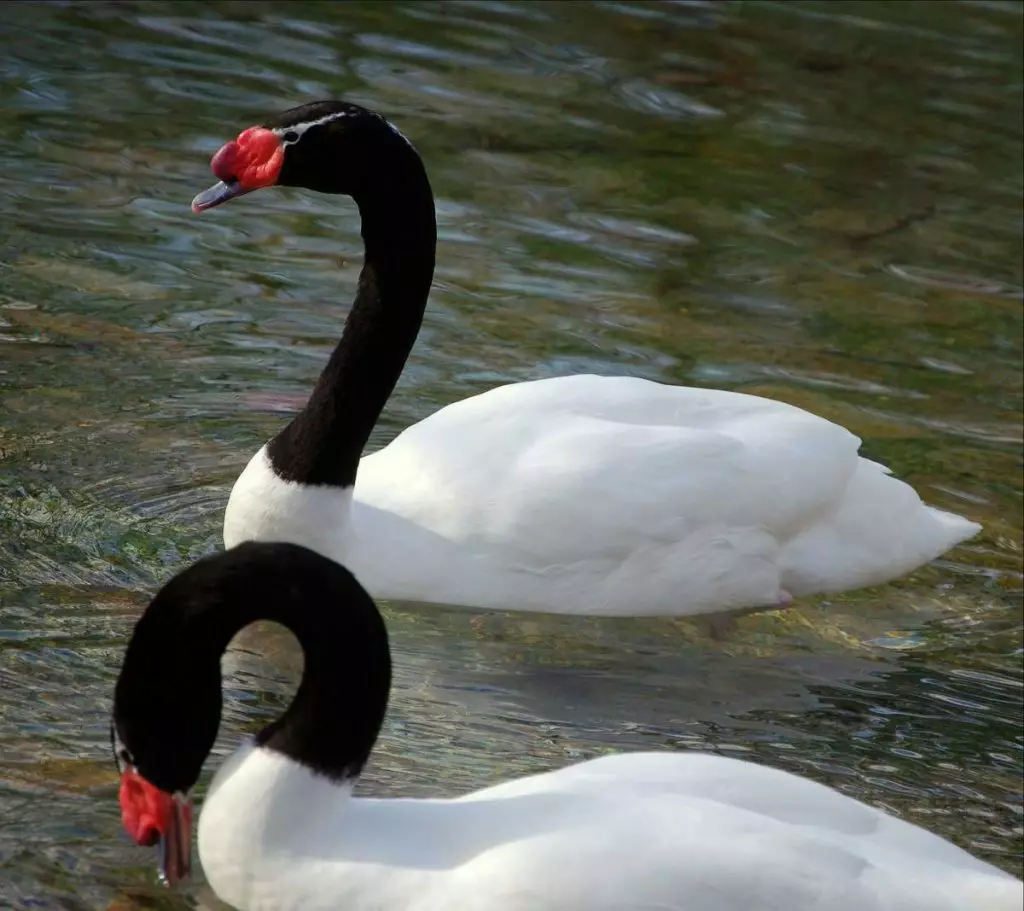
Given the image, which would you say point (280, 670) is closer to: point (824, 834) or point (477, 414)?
point (477, 414)

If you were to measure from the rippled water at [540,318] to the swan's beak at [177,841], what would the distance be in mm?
240

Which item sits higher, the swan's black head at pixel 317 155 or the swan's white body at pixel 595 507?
the swan's black head at pixel 317 155

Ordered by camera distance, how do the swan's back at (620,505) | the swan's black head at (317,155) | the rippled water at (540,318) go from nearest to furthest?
1. the rippled water at (540,318)
2. the swan's black head at (317,155)
3. the swan's back at (620,505)

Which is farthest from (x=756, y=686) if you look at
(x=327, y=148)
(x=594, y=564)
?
(x=327, y=148)

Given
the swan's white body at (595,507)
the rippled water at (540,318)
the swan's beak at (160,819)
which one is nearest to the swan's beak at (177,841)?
the swan's beak at (160,819)

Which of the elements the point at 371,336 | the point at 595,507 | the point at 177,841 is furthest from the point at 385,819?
the point at 371,336

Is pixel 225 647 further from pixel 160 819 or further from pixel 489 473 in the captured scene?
pixel 489 473

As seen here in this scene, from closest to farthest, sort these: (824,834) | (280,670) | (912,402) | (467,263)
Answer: (824,834), (280,670), (912,402), (467,263)

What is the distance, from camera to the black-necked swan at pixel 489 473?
5340 millimetres

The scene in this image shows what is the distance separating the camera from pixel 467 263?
804cm

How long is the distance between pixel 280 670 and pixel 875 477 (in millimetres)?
1898

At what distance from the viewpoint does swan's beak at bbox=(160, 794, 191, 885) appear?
144 inches

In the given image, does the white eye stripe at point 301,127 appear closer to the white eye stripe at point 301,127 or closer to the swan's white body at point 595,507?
the white eye stripe at point 301,127

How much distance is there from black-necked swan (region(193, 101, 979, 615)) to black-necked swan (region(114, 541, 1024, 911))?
1668mm
